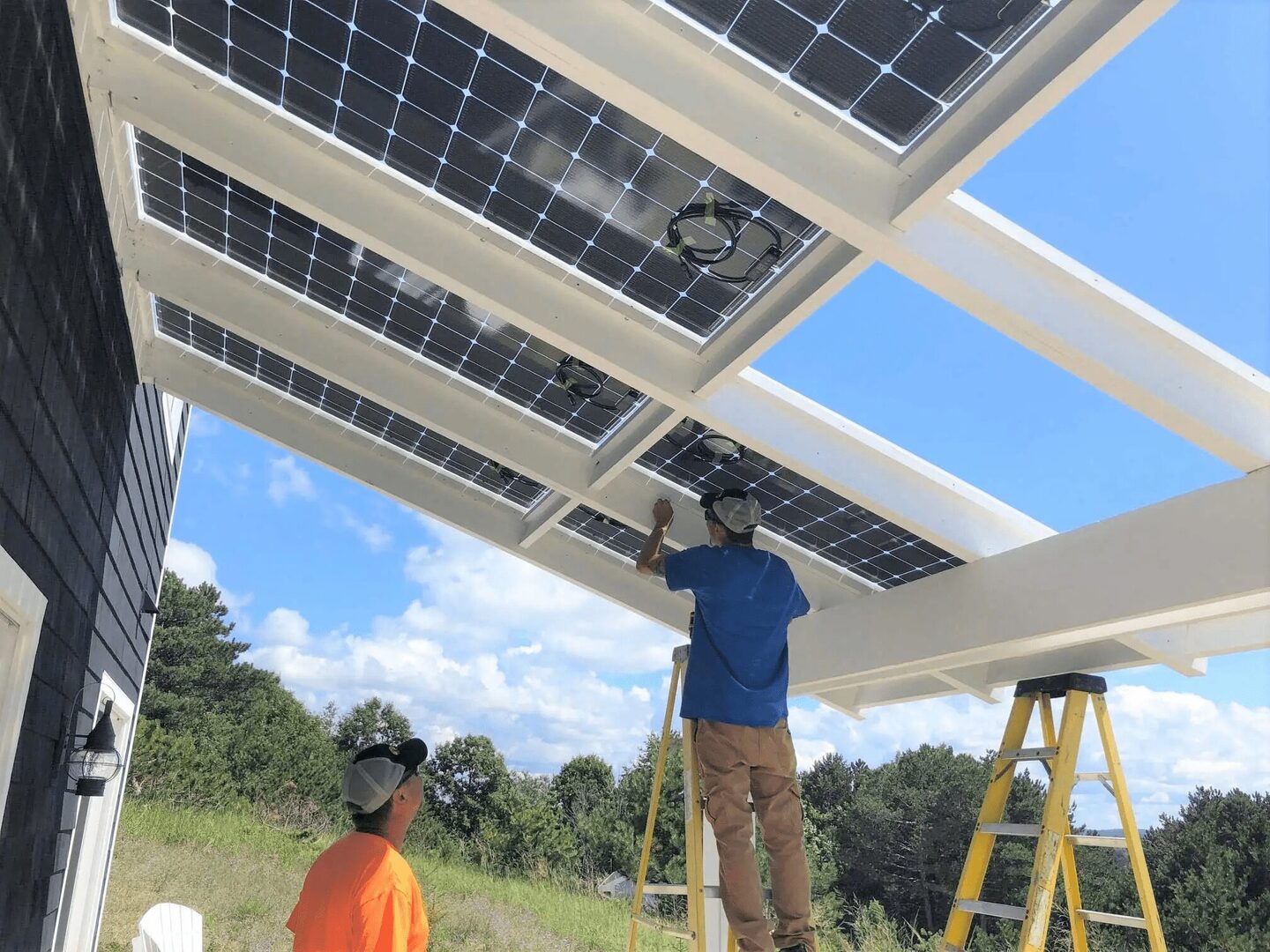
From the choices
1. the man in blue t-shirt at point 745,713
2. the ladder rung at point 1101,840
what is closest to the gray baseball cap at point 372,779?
the man in blue t-shirt at point 745,713

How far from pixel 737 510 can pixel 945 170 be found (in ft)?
6.47

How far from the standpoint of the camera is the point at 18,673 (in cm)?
385

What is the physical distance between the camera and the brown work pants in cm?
400

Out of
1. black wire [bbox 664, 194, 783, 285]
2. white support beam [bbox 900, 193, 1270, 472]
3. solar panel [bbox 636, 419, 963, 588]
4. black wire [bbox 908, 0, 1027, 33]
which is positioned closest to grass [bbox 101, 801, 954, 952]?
solar panel [bbox 636, 419, 963, 588]

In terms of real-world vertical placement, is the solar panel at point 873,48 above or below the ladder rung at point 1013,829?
above

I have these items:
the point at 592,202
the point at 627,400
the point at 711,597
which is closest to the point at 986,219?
the point at 592,202

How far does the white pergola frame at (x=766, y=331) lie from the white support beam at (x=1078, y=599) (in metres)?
0.01

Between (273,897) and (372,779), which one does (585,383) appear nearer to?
(372,779)

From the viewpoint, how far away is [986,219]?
3.64 metres

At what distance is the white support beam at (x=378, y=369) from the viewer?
561 cm

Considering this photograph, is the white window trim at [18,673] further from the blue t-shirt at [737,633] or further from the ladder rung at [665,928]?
the ladder rung at [665,928]

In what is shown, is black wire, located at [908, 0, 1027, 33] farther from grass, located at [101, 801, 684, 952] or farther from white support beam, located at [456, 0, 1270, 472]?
grass, located at [101, 801, 684, 952]

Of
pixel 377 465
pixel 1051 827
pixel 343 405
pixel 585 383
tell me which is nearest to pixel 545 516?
pixel 377 465

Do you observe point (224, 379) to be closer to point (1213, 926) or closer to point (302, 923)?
point (302, 923)
